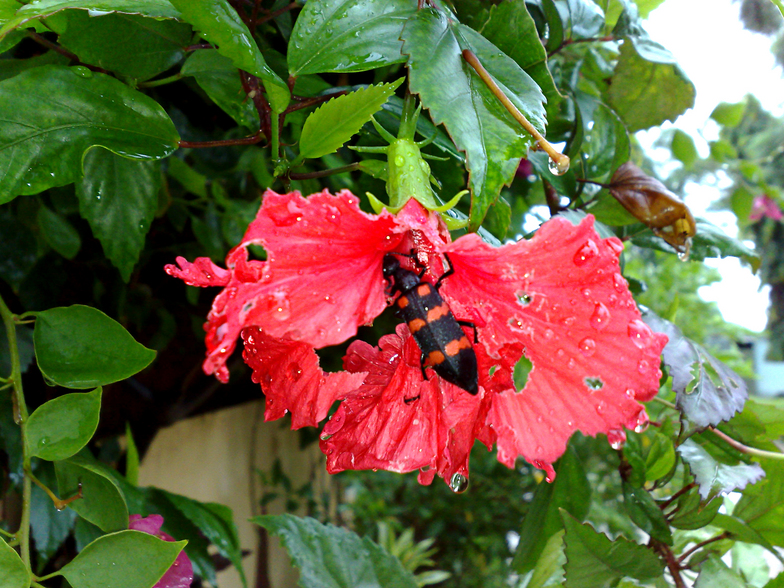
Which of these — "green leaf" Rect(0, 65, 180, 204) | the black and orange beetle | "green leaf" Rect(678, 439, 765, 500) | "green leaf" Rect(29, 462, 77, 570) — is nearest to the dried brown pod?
"green leaf" Rect(678, 439, 765, 500)

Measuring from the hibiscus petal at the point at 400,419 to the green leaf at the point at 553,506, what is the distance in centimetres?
28

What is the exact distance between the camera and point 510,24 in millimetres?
342

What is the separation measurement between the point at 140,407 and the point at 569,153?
765 millimetres

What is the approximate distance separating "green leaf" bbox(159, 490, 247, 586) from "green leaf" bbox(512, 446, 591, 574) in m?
0.28

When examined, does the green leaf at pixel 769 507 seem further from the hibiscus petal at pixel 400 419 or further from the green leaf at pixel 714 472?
the hibiscus petal at pixel 400 419

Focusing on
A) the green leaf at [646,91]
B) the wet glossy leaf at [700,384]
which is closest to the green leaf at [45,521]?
the wet glossy leaf at [700,384]

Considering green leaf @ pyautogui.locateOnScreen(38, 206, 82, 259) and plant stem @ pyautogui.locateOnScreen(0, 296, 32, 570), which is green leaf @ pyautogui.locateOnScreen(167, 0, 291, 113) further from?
green leaf @ pyautogui.locateOnScreen(38, 206, 82, 259)

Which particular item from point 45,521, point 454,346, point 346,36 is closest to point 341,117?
point 346,36

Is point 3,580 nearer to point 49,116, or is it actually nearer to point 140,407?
point 49,116

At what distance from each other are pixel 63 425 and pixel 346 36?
0.29 m

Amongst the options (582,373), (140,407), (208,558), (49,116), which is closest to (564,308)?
(582,373)

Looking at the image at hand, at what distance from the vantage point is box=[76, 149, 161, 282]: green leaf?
0.43 m

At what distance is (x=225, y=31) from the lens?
0.93 feet

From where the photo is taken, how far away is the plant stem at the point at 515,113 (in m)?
0.27
